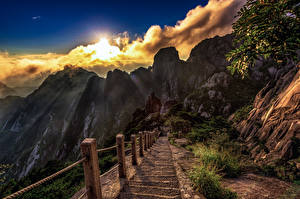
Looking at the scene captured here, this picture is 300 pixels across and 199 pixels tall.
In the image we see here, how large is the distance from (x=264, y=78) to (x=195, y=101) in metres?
26.4

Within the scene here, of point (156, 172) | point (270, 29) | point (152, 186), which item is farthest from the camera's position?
point (156, 172)

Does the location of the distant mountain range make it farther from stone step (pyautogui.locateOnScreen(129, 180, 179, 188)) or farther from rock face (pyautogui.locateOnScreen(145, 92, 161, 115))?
stone step (pyautogui.locateOnScreen(129, 180, 179, 188))

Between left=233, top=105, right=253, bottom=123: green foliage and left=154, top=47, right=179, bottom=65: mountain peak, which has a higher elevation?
left=154, top=47, right=179, bottom=65: mountain peak

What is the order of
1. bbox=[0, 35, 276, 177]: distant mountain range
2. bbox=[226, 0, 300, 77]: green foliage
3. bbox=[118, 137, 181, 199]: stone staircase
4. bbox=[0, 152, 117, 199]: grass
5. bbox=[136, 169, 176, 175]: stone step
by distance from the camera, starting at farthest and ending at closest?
bbox=[0, 35, 276, 177]: distant mountain range, bbox=[0, 152, 117, 199]: grass, bbox=[136, 169, 176, 175]: stone step, bbox=[118, 137, 181, 199]: stone staircase, bbox=[226, 0, 300, 77]: green foliage

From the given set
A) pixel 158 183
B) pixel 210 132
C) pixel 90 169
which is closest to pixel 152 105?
pixel 210 132

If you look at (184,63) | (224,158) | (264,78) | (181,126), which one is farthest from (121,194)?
(184,63)

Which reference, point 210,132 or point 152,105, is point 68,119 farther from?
point 210,132

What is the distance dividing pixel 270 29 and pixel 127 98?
87.4 meters

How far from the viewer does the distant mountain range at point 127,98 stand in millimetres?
44562

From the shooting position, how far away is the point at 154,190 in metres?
3.21

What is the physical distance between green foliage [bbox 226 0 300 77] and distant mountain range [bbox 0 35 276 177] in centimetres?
3653

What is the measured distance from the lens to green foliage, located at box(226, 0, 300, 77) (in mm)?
2596

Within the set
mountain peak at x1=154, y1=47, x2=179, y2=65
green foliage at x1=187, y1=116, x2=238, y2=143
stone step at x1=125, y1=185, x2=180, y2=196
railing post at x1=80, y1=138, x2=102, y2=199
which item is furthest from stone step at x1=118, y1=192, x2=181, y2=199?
mountain peak at x1=154, y1=47, x2=179, y2=65

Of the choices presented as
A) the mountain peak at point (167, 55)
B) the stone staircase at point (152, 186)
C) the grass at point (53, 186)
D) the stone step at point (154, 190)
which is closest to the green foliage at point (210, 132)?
the stone staircase at point (152, 186)
